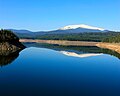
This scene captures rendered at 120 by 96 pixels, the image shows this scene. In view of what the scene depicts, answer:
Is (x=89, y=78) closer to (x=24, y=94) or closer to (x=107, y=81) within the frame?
(x=107, y=81)

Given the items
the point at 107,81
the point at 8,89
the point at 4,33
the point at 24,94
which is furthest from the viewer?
the point at 4,33

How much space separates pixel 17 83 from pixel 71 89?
7559mm

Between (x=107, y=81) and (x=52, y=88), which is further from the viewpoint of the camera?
(x=107, y=81)

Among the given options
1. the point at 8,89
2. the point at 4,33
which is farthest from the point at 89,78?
the point at 4,33

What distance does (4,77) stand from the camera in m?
41.9

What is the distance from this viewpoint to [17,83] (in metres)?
37.2

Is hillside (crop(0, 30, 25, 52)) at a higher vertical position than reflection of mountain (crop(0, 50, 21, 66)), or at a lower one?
higher

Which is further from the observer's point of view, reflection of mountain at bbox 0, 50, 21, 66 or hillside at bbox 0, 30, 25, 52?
hillside at bbox 0, 30, 25, 52

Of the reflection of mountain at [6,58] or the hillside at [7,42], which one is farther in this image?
the hillside at [7,42]

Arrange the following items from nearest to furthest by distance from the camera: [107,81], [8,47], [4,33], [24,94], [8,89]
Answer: [24,94], [8,89], [107,81], [8,47], [4,33]

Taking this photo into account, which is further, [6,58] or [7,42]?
[7,42]

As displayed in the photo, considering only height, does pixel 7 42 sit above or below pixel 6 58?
above

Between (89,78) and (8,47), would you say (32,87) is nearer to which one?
(89,78)

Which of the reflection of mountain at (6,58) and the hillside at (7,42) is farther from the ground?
the hillside at (7,42)
